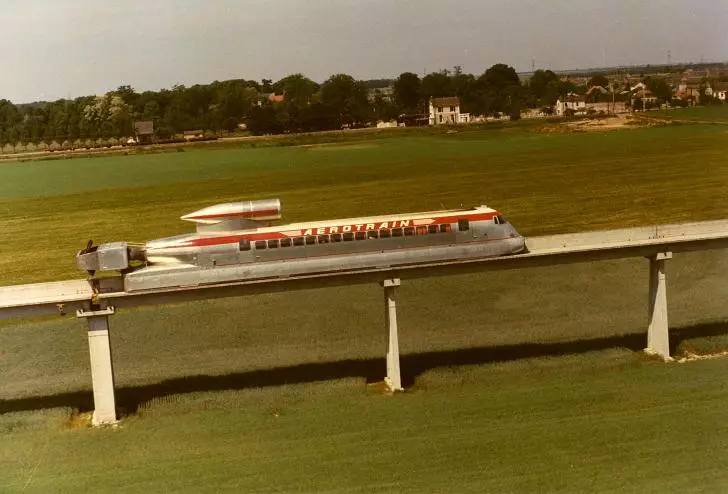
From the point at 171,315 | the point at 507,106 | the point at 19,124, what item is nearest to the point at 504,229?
the point at 171,315

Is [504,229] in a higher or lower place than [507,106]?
lower

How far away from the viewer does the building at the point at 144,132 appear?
474 ft

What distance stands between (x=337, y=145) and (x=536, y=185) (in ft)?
156

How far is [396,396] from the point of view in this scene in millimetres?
30750

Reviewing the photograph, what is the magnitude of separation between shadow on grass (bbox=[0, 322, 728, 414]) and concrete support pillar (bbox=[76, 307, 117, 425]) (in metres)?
1.76

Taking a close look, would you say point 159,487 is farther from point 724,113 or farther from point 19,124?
point 724,113

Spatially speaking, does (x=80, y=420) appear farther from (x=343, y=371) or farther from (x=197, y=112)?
(x=197, y=112)

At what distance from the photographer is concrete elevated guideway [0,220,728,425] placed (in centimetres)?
2898

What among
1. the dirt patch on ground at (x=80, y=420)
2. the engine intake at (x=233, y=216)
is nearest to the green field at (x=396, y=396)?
the dirt patch on ground at (x=80, y=420)

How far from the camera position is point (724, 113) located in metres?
141

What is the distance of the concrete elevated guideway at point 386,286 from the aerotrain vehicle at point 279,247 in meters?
0.37

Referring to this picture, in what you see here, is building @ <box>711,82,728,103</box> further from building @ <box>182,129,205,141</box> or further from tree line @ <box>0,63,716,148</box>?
building @ <box>182,129,205,141</box>

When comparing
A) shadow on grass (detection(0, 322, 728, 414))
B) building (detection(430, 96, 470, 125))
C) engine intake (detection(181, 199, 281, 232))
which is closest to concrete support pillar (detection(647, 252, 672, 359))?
shadow on grass (detection(0, 322, 728, 414))

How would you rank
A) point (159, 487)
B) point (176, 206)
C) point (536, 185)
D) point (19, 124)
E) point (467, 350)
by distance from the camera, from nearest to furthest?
point (159, 487) < point (467, 350) < point (176, 206) < point (536, 185) < point (19, 124)
